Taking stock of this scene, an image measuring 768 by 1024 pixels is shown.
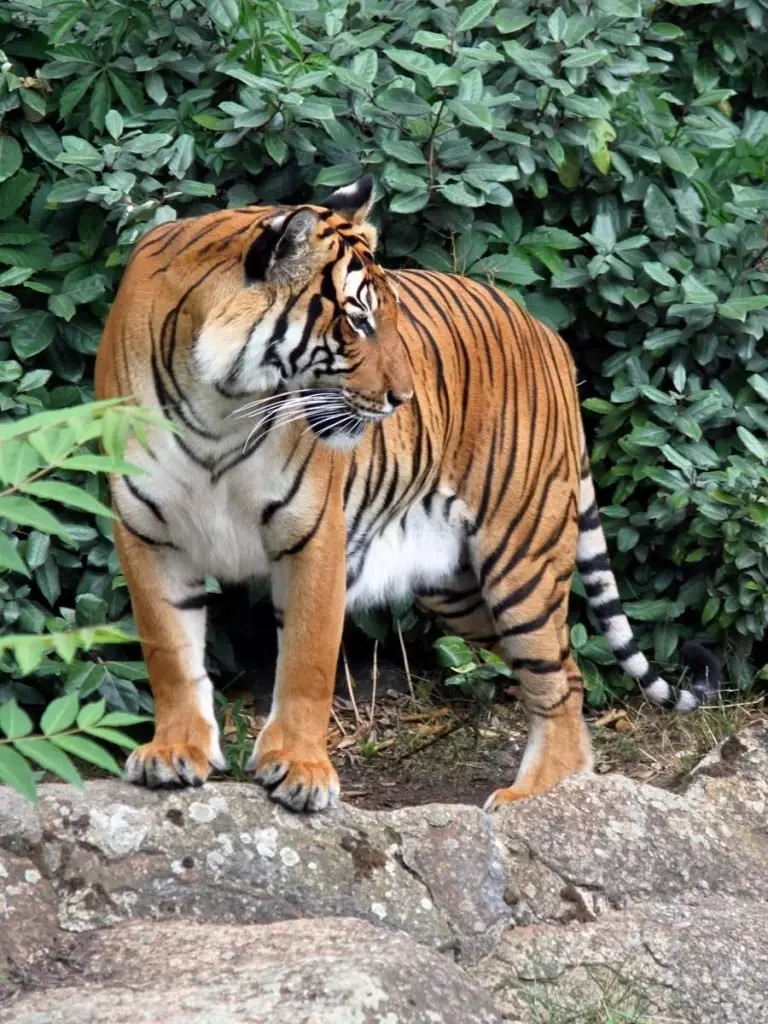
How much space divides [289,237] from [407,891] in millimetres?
1489

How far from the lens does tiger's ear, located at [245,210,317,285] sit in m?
3.50

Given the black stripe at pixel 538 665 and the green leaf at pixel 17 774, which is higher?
the green leaf at pixel 17 774

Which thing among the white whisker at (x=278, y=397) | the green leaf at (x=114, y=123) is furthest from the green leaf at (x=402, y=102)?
the white whisker at (x=278, y=397)

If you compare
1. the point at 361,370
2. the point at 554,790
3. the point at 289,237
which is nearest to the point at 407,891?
the point at 554,790

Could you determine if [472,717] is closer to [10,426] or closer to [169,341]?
[169,341]

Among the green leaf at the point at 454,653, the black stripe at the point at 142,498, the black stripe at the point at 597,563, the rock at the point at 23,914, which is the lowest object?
the green leaf at the point at 454,653

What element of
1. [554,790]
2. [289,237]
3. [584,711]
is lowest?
[584,711]

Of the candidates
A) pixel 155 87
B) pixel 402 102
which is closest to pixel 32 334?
pixel 155 87

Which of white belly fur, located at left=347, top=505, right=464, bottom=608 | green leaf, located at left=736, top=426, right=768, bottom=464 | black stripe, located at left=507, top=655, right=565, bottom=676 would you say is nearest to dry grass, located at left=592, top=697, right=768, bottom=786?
black stripe, located at left=507, top=655, right=565, bottom=676

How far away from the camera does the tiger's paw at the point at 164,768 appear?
355cm

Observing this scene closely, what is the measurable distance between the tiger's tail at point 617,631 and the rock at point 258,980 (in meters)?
2.26

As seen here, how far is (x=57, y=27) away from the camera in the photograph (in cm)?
496

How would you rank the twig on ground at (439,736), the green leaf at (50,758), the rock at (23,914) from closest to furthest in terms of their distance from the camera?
1. the green leaf at (50,758)
2. the rock at (23,914)
3. the twig on ground at (439,736)

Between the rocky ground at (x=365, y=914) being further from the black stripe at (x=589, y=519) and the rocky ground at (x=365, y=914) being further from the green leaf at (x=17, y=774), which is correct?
the black stripe at (x=589, y=519)
